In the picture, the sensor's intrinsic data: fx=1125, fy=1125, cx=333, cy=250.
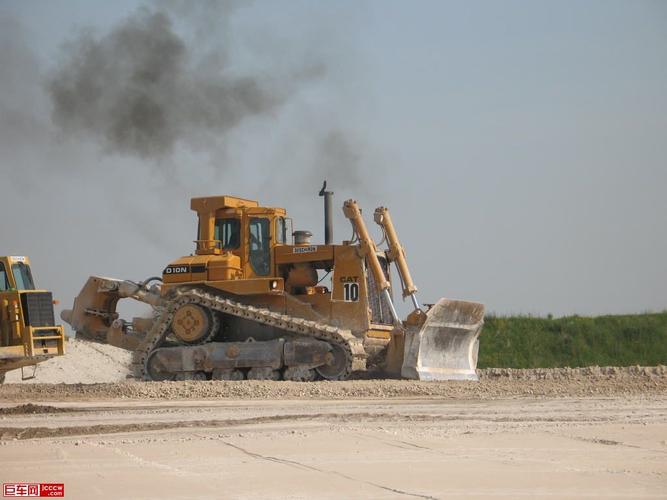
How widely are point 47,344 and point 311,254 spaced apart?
5285 mm

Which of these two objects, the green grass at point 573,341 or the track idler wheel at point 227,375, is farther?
the green grass at point 573,341

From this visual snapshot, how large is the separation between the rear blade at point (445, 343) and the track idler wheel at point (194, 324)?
12.1 feet

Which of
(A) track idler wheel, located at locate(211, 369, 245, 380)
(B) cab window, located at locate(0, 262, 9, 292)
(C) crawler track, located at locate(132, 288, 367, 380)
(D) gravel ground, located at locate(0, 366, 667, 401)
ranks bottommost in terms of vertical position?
→ (D) gravel ground, located at locate(0, 366, 667, 401)

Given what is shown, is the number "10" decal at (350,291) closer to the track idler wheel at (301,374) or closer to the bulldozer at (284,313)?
the bulldozer at (284,313)

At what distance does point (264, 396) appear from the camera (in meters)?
17.7

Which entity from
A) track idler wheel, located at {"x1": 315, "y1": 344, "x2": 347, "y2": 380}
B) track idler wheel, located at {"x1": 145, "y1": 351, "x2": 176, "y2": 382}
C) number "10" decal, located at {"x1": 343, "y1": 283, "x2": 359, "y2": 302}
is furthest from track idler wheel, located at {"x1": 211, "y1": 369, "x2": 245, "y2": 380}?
number "10" decal, located at {"x1": 343, "y1": 283, "x2": 359, "y2": 302}

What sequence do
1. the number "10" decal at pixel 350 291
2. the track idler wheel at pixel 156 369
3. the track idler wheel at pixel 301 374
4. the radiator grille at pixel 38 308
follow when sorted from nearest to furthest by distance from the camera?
the radiator grille at pixel 38 308 < the track idler wheel at pixel 301 374 < the track idler wheel at pixel 156 369 < the number "10" decal at pixel 350 291

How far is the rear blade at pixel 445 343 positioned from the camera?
786 inches

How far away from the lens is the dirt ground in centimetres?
855

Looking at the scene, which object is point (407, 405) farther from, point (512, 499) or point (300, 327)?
point (512, 499)

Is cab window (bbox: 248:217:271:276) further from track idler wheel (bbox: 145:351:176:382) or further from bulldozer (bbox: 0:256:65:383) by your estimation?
bulldozer (bbox: 0:256:65:383)

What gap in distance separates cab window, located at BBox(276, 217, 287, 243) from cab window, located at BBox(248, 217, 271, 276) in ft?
0.66

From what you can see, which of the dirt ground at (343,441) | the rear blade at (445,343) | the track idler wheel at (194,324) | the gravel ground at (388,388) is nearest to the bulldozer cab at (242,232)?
the track idler wheel at (194,324)

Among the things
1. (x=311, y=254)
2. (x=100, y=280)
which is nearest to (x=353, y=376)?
(x=311, y=254)
